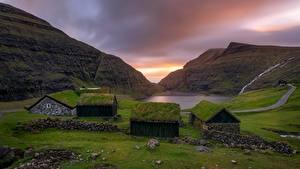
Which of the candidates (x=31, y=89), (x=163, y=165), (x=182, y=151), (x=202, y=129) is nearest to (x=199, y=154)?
(x=182, y=151)

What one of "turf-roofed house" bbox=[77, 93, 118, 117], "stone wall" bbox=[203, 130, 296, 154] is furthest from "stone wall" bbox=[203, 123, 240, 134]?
"turf-roofed house" bbox=[77, 93, 118, 117]

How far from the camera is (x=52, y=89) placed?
186 metres

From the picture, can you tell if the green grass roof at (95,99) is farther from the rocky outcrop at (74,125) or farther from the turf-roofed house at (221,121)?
the turf-roofed house at (221,121)

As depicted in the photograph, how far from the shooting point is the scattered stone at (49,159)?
3275 cm

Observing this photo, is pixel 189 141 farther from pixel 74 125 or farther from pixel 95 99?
pixel 95 99

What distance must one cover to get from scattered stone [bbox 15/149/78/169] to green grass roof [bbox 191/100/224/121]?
23.5m

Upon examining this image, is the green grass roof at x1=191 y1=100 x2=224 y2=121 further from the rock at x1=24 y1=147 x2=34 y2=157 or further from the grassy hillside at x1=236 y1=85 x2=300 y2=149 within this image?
the rock at x1=24 y1=147 x2=34 y2=157

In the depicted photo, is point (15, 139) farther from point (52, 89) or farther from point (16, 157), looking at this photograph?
point (52, 89)

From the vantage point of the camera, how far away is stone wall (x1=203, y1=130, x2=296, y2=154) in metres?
46.1

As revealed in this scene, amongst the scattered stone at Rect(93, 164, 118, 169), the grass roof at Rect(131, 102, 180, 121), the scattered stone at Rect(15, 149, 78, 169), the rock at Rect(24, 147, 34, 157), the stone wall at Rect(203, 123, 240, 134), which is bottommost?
the scattered stone at Rect(93, 164, 118, 169)

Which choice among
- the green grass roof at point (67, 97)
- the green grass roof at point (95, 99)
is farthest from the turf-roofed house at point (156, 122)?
the green grass roof at point (67, 97)

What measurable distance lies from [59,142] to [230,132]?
24739 millimetres

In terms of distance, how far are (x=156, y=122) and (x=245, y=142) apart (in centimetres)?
Answer: 1236

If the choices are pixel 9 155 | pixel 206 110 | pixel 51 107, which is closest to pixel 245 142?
pixel 206 110
